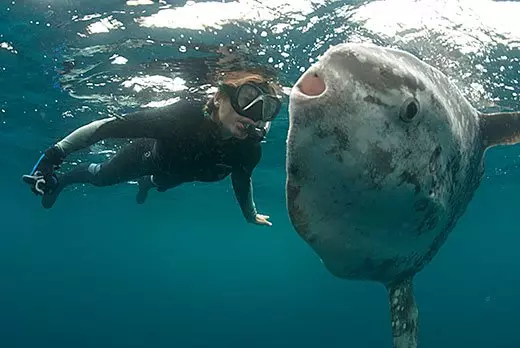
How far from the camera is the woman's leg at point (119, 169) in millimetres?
8320

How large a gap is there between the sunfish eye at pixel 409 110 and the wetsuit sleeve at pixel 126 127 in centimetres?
475

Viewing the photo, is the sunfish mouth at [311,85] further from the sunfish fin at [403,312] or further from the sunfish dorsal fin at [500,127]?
the sunfish fin at [403,312]

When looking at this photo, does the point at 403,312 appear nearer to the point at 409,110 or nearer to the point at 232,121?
the point at 409,110

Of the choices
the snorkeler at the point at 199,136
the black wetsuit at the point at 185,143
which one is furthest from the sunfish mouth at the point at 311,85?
the black wetsuit at the point at 185,143

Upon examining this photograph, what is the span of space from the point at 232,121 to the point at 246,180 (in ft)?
5.30

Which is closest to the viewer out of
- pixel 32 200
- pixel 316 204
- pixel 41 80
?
pixel 316 204

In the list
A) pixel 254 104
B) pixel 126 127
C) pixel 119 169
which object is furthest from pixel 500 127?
pixel 119 169

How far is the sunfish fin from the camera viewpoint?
3.97m

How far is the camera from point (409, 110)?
2320mm

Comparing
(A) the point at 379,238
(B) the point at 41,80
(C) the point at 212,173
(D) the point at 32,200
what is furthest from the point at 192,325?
(A) the point at 379,238

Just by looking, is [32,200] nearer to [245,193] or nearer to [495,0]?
[245,193]

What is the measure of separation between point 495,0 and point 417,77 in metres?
6.84

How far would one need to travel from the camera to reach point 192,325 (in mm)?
65250

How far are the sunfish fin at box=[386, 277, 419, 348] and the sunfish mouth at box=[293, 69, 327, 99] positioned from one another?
8.35 ft
